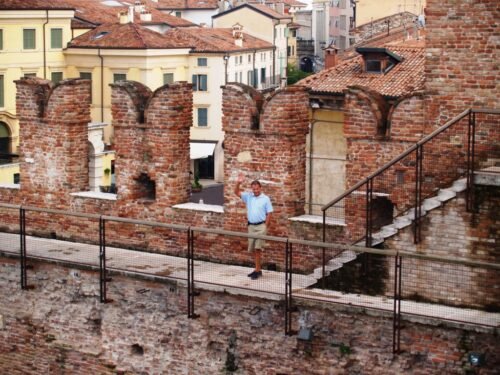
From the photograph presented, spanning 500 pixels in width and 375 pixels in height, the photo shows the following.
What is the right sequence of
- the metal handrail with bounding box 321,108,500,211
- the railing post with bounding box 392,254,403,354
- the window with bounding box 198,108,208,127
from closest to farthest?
the railing post with bounding box 392,254,403,354 < the metal handrail with bounding box 321,108,500,211 < the window with bounding box 198,108,208,127

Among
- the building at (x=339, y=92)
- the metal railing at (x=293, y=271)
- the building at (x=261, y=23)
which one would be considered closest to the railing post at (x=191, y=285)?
the metal railing at (x=293, y=271)

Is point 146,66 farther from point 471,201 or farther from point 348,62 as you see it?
point 471,201

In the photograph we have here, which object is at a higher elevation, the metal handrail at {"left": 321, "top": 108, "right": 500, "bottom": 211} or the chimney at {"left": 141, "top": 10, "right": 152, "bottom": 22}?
the chimney at {"left": 141, "top": 10, "right": 152, "bottom": 22}

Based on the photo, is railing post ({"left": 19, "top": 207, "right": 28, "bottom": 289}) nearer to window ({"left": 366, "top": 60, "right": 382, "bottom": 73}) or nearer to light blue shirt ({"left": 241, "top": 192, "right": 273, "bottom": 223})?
light blue shirt ({"left": 241, "top": 192, "right": 273, "bottom": 223})

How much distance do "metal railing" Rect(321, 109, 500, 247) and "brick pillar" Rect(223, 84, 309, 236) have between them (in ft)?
3.62

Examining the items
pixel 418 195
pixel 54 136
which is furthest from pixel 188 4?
pixel 418 195

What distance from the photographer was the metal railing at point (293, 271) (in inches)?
678

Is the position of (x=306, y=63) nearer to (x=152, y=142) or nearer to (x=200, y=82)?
(x=200, y=82)

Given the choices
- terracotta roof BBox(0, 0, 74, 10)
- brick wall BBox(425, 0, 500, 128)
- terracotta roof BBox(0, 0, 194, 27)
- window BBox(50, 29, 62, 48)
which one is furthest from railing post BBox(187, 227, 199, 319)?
window BBox(50, 29, 62, 48)

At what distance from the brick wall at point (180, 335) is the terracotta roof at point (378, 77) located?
13017 mm

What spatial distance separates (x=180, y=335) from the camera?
62.6 feet

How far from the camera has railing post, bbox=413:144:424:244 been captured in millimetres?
17797

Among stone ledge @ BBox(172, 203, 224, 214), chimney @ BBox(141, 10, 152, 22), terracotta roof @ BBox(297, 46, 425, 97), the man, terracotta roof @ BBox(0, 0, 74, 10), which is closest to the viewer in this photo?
the man

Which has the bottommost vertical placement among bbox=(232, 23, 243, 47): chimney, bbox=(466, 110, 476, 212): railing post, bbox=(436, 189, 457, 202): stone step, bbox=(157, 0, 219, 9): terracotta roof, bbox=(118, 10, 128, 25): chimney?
bbox=(436, 189, 457, 202): stone step
